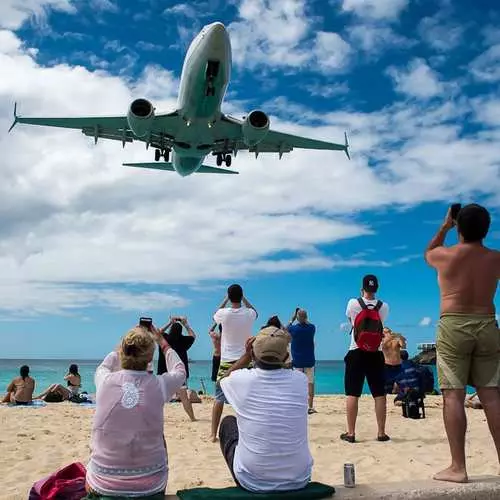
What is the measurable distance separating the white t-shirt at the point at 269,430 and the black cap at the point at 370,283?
3.44 metres

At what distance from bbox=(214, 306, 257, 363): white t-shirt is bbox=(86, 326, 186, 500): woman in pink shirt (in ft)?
10.8

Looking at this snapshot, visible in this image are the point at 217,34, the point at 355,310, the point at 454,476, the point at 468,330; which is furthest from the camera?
the point at 217,34

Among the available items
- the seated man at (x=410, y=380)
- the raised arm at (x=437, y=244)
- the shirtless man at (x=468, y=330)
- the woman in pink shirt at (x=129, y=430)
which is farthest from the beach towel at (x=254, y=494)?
the seated man at (x=410, y=380)

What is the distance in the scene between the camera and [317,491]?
308cm

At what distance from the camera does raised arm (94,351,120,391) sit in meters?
3.09

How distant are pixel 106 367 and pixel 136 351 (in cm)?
33

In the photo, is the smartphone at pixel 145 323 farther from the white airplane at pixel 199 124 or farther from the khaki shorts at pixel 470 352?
the white airplane at pixel 199 124

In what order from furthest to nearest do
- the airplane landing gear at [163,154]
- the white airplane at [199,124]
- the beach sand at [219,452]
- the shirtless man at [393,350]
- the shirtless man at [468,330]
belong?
1. the airplane landing gear at [163,154]
2. the white airplane at [199,124]
3. the shirtless man at [393,350]
4. the beach sand at [219,452]
5. the shirtless man at [468,330]

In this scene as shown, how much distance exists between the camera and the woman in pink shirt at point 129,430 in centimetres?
298

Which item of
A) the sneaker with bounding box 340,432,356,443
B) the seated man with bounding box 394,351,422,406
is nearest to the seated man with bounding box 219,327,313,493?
the sneaker with bounding box 340,432,356,443

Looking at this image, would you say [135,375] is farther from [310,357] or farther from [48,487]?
[310,357]

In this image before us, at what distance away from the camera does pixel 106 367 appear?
326 centimetres

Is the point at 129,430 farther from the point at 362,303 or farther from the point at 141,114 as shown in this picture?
the point at 141,114

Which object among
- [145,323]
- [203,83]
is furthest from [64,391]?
[145,323]
